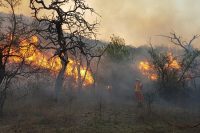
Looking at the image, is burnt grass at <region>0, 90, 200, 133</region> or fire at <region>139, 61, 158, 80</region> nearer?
burnt grass at <region>0, 90, 200, 133</region>

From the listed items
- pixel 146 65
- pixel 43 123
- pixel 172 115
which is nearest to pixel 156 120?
pixel 172 115

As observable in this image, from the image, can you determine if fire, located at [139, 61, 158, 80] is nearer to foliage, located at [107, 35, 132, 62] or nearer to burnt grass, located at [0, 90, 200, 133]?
foliage, located at [107, 35, 132, 62]

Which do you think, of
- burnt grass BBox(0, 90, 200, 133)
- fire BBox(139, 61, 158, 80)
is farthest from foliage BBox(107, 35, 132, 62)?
burnt grass BBox(0, 90, 200, 133)

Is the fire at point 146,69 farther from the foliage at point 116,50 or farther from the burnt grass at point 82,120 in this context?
the burnt grass at point 82,120

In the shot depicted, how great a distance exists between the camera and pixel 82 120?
20.3m

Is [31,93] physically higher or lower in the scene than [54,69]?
Answer: lower

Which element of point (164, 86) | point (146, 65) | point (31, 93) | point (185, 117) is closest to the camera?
point (185, 117)

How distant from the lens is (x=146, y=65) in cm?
5541

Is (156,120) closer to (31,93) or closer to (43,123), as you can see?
(43,123)

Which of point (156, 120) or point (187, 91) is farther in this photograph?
point (187, 91)

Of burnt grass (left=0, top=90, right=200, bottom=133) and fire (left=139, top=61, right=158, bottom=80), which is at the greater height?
fire (left=139, top=61, right=158, bottom=80)

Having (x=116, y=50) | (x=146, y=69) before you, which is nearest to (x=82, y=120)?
(x=116, y=50)

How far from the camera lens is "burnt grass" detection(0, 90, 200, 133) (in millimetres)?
18391

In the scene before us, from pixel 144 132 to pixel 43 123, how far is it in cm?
579
